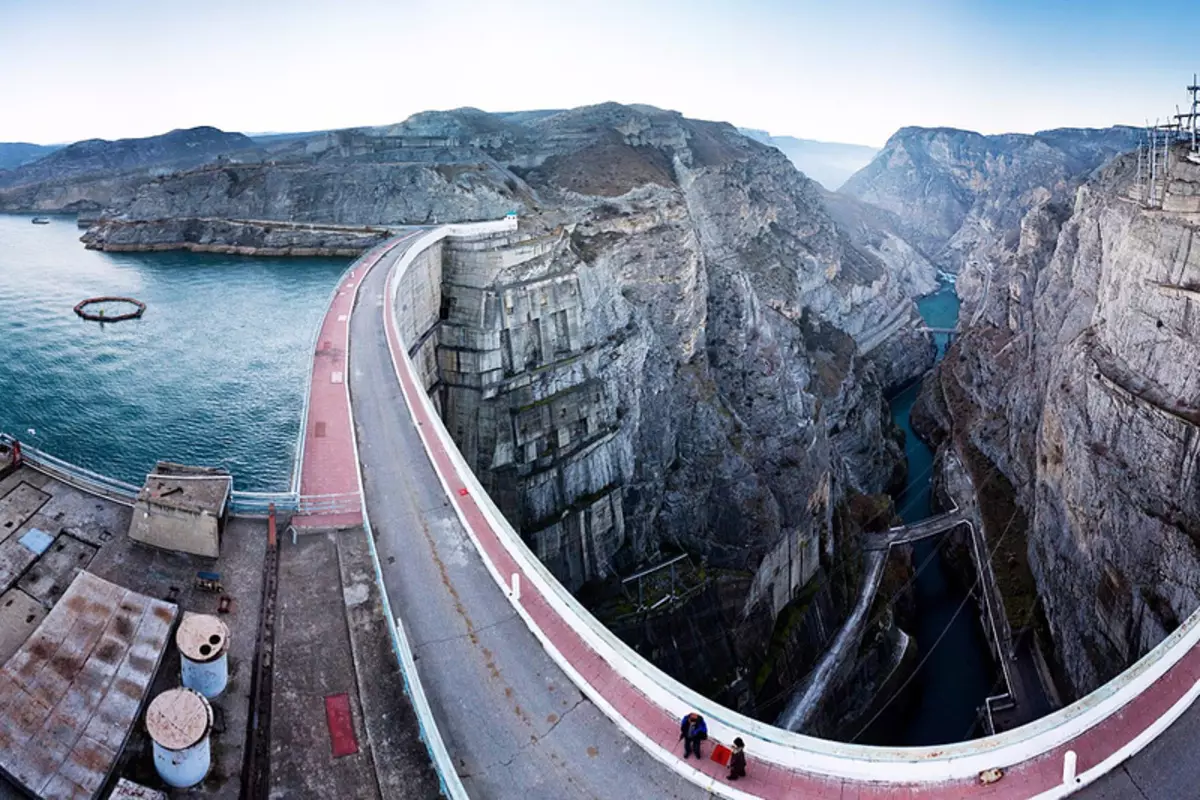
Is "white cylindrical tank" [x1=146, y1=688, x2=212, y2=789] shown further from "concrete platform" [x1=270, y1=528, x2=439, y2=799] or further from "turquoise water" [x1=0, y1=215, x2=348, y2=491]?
"turquoise water" [x1=0, y1=215, x2=348, y2=491]

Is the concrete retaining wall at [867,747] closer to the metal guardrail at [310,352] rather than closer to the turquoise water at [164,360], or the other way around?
the metal guardrail at [310,352]

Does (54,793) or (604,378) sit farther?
(604,378)

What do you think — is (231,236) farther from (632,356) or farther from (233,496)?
(233,496)

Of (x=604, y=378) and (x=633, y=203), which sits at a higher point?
(x=633, y=203)

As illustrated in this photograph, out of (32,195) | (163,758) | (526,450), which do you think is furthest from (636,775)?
(32,195)

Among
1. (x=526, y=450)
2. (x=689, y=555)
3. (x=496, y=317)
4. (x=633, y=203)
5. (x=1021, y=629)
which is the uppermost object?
(x=633, y=203)

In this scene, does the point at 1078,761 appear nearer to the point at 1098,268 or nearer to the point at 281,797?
the point at 281,797

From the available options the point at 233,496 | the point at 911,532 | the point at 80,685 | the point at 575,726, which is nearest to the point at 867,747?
the point at 575,726
